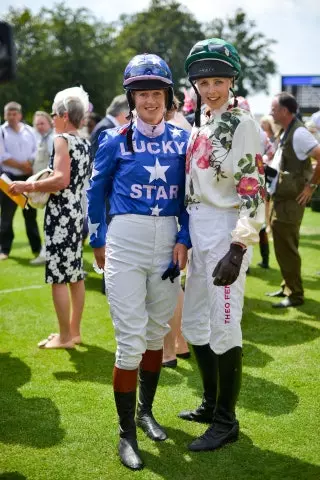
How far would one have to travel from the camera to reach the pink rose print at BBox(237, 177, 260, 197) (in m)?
3.52

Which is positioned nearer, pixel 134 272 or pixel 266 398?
pixel 134 272

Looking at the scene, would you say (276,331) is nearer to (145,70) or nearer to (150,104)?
(150,104)

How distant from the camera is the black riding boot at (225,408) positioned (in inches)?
147

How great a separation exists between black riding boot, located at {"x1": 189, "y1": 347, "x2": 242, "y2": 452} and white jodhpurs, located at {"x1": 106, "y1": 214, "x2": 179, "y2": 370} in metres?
0.49

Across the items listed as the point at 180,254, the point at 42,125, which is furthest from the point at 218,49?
the point at 42,125

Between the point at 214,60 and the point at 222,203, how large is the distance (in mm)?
784

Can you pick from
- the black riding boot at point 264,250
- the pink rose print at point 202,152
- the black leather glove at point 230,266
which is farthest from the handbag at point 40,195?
the black riding boot at point 264,250

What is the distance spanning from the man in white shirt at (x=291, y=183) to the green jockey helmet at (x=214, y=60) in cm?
308

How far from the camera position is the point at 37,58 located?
48.4 metres

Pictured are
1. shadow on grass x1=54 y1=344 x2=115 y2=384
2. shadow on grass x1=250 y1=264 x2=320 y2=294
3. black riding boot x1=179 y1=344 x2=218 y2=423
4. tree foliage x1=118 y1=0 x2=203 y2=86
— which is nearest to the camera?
black riding boot x1=179 y1=344 x2=218 y2=423

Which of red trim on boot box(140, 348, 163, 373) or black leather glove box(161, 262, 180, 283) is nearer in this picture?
black leather glove box(161, 262, 180, 283)

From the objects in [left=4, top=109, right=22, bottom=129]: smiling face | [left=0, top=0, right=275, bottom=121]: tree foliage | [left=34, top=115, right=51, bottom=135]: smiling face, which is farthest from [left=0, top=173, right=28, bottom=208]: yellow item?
[left=0, top=0, right=275, bottom=121]: tree foliage

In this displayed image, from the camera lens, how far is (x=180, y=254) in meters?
3.67

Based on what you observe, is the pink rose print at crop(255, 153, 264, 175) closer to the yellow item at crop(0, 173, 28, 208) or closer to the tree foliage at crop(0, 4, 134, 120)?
the yellow item at crop(0, 173, 28, 208)
